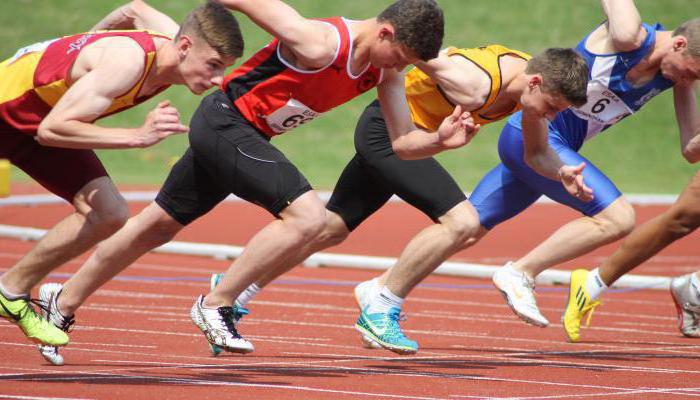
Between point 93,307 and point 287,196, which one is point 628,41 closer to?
point 287,196

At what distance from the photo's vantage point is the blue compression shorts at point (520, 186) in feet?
27.7

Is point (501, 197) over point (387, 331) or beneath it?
over

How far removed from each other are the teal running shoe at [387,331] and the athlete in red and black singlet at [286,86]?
4.24 feet

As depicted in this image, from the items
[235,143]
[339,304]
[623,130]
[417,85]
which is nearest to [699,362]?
[417,85]

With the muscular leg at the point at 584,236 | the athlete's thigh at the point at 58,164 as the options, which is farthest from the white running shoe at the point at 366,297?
the athlete's thigh at the point at 58,164

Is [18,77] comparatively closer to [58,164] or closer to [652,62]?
[58,164]

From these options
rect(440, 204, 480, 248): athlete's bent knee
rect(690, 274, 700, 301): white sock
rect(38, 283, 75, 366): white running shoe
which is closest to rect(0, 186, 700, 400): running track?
rect(38, 283, 75, 366): white running shoe

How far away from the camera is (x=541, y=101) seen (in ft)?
24.9

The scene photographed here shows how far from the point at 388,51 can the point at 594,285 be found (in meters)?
→ 2.63

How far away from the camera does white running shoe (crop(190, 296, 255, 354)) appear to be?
7.00 meters

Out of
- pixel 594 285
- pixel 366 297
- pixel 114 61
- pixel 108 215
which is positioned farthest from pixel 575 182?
pixel 114 61

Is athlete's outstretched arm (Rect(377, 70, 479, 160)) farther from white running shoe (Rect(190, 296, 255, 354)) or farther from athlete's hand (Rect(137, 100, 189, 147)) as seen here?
athlete's hand (Rect(137, 100, 189, 147))

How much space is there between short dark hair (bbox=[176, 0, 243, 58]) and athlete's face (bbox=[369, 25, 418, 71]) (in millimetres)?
750

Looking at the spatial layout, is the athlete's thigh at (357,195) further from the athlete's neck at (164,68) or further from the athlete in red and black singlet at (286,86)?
the athlete's neck at (164,68)
